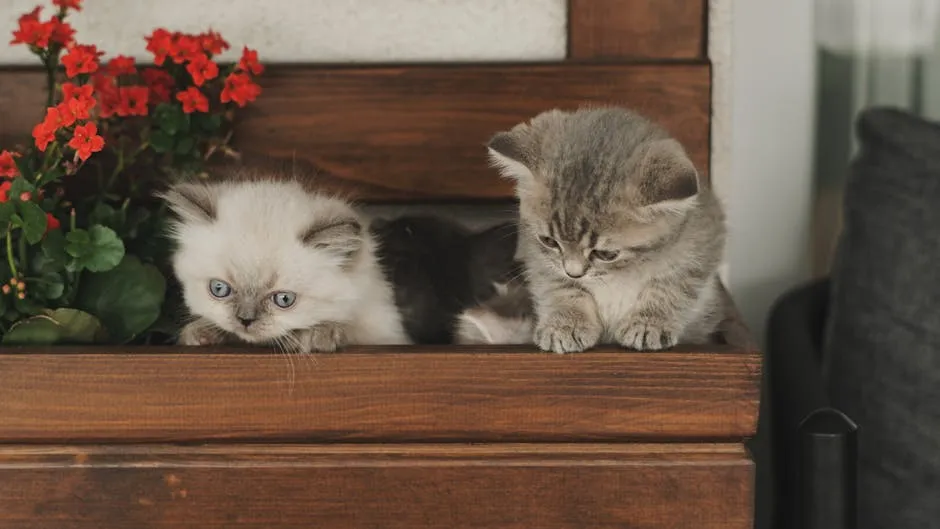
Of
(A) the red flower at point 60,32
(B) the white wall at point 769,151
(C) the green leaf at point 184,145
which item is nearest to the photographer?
(A) the red flower at point 60,32

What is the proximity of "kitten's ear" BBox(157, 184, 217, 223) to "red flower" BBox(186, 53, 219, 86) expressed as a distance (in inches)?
7.0

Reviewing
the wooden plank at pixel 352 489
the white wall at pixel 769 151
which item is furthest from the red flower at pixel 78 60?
the white wall at pixel 769 151

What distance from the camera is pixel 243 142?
139 centimetres

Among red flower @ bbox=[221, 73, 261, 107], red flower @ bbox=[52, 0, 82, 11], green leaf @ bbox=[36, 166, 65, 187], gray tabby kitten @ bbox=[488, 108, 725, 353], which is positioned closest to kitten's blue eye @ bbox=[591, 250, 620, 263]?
gray tabby kitten @ bbox=[488, 108, 725, 353]

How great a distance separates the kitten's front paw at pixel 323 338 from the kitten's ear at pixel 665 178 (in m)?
0.36

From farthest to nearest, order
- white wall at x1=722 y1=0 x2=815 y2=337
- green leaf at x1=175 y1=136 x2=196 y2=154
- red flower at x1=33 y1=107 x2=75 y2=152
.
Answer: white wall at x1=722 y1=0 x2=815 y2=337, green leaf at x1=175 y1=136 x2=196 y2=154, red flower at x1=33 y1=107 x2=75 y2=152

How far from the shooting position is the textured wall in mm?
1372

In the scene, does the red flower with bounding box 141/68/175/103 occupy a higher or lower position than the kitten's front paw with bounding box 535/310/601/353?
higher

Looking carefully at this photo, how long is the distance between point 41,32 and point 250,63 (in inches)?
9.9

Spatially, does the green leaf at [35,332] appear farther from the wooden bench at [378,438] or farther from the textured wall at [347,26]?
the textured wall at [347,26]

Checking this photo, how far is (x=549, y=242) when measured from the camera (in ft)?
3.56

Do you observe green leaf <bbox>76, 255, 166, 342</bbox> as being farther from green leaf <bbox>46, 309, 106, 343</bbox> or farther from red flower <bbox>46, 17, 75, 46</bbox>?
red flower <bbox>46, 17, 75, 46</bbox>

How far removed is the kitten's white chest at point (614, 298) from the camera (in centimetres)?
109

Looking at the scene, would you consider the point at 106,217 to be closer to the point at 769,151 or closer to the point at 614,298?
the point at 614,298
